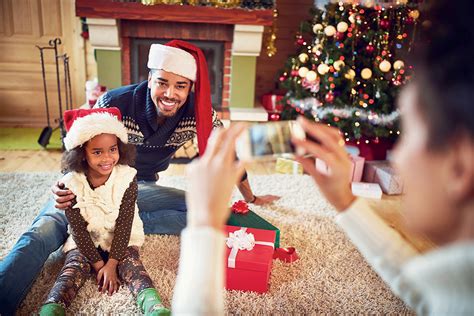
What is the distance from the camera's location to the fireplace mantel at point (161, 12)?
137 inches

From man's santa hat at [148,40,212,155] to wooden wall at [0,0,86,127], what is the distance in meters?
2.39

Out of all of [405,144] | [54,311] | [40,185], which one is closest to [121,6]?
[40,185]

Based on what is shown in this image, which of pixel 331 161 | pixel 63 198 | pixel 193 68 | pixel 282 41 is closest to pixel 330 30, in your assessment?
pixel 282 41

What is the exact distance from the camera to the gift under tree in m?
3.29

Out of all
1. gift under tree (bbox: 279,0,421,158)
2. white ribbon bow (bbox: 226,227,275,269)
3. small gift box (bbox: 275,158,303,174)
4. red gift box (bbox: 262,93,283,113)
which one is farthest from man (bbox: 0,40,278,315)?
red gift box (bbox: 262,93,283,113)

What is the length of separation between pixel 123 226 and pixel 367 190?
6.02ft

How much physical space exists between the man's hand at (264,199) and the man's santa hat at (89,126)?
1.10 m

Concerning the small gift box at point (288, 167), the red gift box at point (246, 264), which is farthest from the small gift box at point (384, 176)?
the red gift box at point (246, 264)

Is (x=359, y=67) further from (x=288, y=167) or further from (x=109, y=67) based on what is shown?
(x=109, y=67)

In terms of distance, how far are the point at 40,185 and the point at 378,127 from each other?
2.35 meters

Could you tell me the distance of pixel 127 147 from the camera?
78.4 inches

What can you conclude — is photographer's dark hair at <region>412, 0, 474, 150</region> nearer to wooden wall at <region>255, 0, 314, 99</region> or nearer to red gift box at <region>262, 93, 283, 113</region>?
red gift box at <region>262, 93, 283, 113</region>

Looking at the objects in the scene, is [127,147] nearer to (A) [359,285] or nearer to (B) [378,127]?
(A) [359,285]

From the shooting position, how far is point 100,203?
1.92 meters
